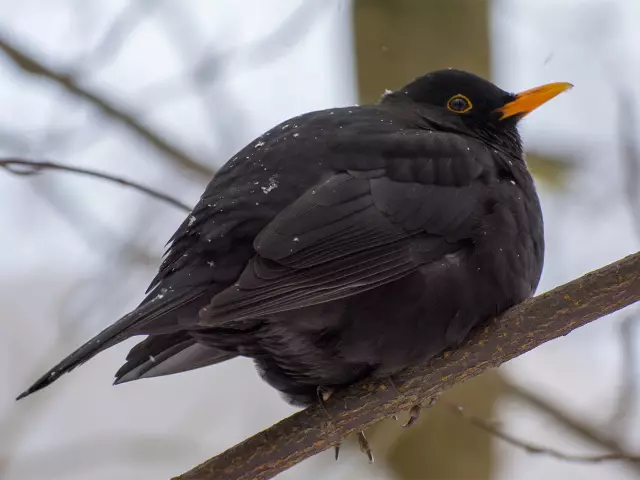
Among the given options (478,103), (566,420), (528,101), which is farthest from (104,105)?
(566,420)

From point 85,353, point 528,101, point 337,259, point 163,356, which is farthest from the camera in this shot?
point 528,101

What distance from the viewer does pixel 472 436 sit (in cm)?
455

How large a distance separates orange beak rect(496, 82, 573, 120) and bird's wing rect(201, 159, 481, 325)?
28.9 inches

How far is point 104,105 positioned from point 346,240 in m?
2.19

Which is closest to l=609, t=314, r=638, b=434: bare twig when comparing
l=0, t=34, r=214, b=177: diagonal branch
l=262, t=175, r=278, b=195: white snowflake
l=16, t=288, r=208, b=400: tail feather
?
l=262, t=175, r=278, b=195: white snowflake

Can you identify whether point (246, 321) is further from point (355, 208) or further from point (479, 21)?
point (479, 21)

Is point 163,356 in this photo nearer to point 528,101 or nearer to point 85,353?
point 85,353

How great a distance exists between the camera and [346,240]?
2.56 meters

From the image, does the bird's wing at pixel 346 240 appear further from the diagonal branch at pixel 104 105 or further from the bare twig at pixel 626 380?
the diagonal branch at pixel 104 105

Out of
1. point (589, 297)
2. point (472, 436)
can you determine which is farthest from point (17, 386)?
point (589, 297)

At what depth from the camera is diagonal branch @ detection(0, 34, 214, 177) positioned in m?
4.03

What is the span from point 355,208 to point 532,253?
73 centimetres

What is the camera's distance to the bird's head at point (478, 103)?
3459 millimetres

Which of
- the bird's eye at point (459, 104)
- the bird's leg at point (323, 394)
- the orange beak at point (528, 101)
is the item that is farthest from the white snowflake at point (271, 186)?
the orange beak at point (528, 101)
